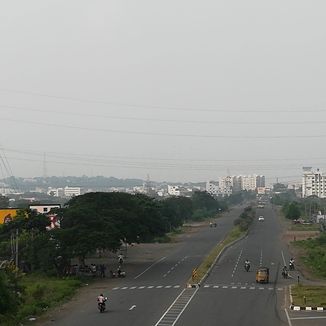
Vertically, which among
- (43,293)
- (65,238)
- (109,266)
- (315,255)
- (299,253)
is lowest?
(109,266)

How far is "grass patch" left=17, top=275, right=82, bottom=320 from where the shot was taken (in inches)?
1276

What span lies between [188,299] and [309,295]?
23.4ft

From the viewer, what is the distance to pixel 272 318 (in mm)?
30625

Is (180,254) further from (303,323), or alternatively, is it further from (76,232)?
(303,323)

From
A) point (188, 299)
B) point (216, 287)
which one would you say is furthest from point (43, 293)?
point (216, 287)

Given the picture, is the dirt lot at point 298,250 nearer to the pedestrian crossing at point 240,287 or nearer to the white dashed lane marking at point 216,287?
the pedestrian crossing at point 240,287

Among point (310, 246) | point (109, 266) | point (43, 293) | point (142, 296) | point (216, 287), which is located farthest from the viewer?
point (310, 246)

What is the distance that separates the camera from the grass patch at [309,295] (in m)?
34.1

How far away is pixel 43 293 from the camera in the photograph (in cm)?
3866

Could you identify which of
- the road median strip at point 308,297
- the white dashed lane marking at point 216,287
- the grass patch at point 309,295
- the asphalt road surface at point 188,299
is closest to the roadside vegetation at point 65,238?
the asphalt road surface at point 188,299

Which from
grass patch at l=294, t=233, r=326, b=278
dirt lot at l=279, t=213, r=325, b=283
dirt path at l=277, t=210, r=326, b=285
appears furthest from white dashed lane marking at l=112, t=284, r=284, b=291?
grass patch at l=294, t=233, r=326, b=278

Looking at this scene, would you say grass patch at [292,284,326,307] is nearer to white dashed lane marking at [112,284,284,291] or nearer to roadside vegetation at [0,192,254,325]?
white dashed lane marking at [112,284,284,291]

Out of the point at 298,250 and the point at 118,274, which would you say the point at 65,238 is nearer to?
the point at 118,274

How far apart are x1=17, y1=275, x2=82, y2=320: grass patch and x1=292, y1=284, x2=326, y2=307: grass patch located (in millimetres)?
13561
